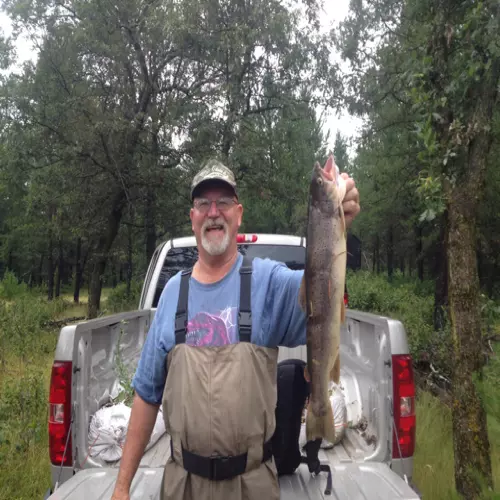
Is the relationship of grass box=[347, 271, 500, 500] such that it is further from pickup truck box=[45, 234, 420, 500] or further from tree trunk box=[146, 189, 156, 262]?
tree trunk box=[146, 189, 156, 262]

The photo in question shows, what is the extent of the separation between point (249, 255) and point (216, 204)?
252 centimetres

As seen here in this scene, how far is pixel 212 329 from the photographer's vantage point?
2.35 m

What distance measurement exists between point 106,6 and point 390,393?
45.0ft

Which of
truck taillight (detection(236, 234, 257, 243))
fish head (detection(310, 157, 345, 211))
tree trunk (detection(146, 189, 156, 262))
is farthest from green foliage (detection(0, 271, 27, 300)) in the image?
fish head (detection(310, 157, 345, 211))

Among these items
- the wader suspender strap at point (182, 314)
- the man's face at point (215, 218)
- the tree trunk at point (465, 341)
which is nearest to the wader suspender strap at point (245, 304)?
the man's face at point (215, 218)

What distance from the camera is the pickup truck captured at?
2777 mm

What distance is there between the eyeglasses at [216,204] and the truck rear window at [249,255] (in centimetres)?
243

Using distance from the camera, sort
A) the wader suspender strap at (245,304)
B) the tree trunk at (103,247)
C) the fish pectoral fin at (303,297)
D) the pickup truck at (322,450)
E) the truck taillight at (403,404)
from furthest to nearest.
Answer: the tree trunk at (103,247)
the truck taillight at (403,404)
the pickup truck at (322,450)
the wader suspender strap at (245,304)
the fish pectoral fin at (303,297)

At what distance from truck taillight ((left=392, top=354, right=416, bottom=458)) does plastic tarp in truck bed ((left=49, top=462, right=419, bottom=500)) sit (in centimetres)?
17

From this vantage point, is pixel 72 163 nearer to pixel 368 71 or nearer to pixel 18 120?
pixel 18 120

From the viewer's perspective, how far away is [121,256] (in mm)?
18453

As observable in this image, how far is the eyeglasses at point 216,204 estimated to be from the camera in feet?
8.41

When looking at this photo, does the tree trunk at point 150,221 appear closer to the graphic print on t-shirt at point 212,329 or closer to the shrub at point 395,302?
the shrub at point 395,302

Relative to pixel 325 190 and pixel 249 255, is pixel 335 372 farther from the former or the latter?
pixel 249 255
